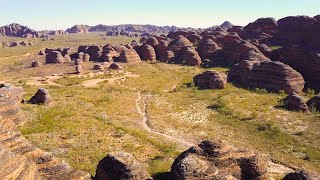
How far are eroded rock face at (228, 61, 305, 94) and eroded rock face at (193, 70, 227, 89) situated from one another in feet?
14.4

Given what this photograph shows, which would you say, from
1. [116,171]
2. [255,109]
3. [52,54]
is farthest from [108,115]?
[52,54]

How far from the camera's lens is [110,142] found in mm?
31266

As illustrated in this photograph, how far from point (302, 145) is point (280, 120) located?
7.10m

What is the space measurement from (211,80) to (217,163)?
118 ft

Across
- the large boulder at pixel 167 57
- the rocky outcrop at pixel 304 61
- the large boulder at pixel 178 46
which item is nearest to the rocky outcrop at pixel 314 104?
the rocky outcrop at pixel 304 61

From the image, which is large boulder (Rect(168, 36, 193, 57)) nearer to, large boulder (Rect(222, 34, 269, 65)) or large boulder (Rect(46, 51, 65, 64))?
large boulder (Rect(222, 34, 269, 65))

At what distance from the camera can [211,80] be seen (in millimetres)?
55562

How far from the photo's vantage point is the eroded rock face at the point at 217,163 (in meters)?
18.3

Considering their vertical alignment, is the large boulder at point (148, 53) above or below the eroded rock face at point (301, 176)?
above

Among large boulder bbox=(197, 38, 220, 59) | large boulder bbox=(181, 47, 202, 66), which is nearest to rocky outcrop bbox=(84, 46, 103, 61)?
large boulder bbox=(181, 47, 202, 66)

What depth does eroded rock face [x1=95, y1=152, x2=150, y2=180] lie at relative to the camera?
20.2 metres

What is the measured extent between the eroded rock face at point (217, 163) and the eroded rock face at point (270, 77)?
33.0 meters

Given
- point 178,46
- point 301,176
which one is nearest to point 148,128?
point 301,176

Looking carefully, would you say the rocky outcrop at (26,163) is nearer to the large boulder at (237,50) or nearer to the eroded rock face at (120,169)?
the eroded rock face at (120,169)
